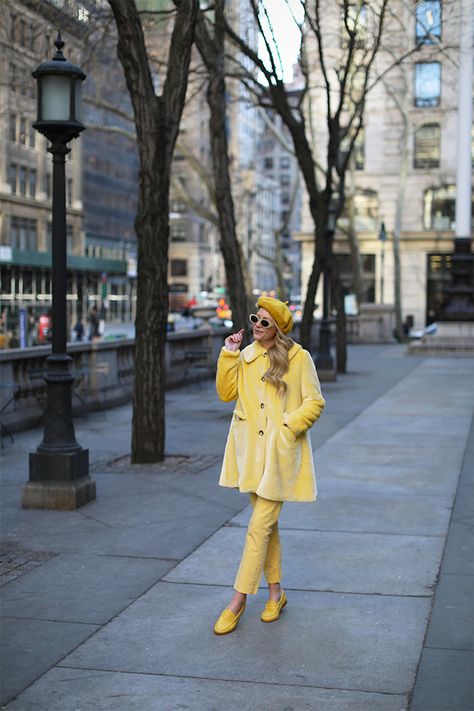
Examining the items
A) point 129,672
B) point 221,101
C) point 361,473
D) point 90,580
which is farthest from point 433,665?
point 221,101

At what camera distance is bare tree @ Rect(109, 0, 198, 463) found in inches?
464

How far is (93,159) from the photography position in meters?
91.4

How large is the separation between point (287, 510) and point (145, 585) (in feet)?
8.99

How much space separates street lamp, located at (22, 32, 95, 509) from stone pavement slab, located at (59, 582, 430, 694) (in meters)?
2.95

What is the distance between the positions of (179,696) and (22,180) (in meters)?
66.7

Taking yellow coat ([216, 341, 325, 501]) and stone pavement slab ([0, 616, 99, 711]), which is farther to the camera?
yellow coat ([216, 341, 325, 501])

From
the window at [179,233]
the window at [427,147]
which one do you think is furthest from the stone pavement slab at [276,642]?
the window at [179,233]

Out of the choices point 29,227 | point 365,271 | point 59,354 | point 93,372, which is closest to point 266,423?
point 59,354

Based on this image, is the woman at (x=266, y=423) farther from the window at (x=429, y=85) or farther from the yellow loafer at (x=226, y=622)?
the window at (x=429, y=85)

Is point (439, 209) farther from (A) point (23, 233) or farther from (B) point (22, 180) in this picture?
(B) point (22, 180)

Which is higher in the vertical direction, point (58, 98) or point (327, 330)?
point (58, 98)

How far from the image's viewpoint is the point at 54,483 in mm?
9648

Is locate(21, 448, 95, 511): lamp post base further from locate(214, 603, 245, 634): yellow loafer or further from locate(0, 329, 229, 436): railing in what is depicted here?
locate(0, 329, 229, 436): railing

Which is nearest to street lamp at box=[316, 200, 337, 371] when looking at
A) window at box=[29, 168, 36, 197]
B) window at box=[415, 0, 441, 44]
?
window at box=[415, 0, 441, 44]
